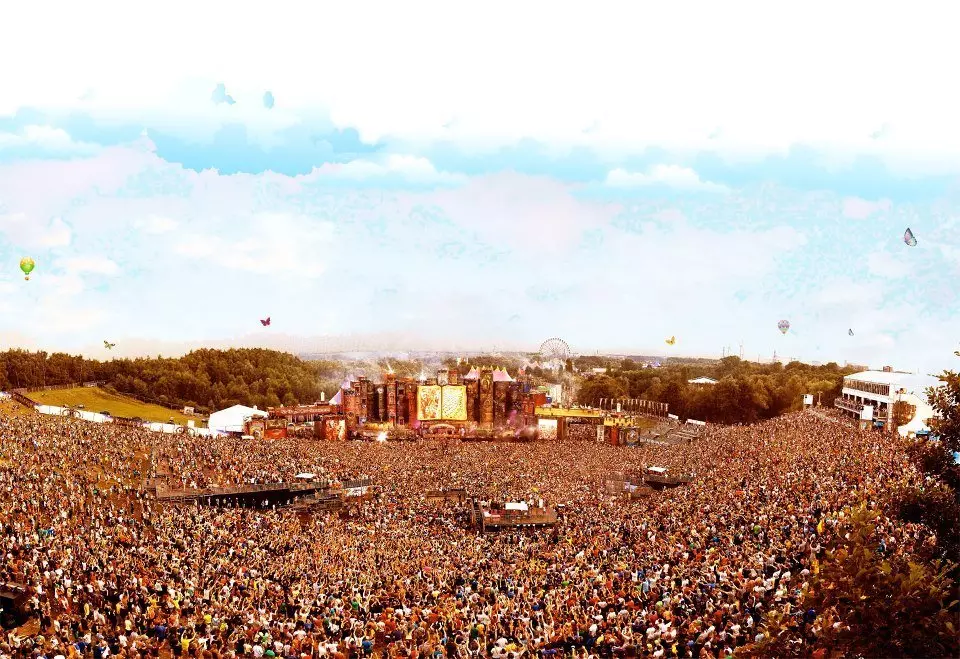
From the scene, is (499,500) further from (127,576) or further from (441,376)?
(441,376)

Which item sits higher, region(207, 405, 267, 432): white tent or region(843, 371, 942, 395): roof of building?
region(843, 371, 942, 395): roof of building

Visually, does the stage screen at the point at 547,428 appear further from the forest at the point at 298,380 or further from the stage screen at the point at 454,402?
the forest at the point at 298,380

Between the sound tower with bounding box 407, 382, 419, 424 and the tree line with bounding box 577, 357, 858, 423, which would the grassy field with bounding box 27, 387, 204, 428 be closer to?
the sound tower with bounding box 407, 382, 419, 424

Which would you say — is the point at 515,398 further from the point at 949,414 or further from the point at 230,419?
the point at 949,414

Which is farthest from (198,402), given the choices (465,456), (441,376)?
(465,456)

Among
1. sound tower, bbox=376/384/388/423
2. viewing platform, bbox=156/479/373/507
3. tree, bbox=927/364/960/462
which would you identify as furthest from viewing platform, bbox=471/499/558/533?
sound tower, bbox=376/384/388/423
